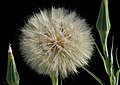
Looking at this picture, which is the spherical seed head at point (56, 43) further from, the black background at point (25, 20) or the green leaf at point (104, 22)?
the black background at point (25, 20)

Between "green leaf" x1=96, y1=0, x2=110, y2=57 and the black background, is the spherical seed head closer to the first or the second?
"green leaf" x1=96, y1=0, x2=110, y2=57

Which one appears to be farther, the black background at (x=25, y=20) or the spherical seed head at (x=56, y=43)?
the black background at (x=25, y=20)

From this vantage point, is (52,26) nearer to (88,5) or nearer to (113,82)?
(113,82)

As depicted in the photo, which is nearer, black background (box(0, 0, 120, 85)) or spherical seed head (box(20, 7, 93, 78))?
spherical seed head (box(20, 7, 93, 78))

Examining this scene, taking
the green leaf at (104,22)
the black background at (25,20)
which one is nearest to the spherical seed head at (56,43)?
the green leaf at (104,22)

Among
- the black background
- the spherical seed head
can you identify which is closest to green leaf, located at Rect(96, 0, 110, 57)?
the spherical seed head
